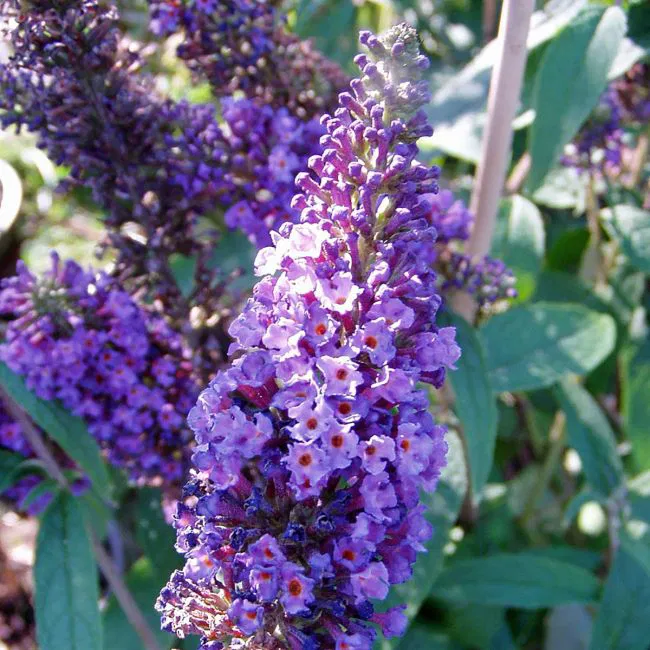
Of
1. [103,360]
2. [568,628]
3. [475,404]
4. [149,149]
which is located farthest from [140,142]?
[568,628]

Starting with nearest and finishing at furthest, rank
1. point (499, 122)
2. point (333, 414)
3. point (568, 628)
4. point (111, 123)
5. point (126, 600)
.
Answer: point (333, 414) < point (111, 123) < point (499, 122) < point (126, 600) < point (568, 628)

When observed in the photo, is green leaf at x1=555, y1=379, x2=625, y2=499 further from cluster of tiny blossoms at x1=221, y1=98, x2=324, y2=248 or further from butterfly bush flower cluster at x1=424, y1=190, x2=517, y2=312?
cluster of tiny blossoms at x1=221, y1=98, x2=324, y2=248

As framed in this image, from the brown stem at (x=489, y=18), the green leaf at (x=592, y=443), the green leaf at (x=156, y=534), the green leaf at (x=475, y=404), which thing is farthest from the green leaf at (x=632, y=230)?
the green leaf at (x=156, y=534)

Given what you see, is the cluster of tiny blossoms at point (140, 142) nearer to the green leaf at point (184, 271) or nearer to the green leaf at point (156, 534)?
the green leaf at point (184, 271)

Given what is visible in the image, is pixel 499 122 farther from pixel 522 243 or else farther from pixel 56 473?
pixel 56 473

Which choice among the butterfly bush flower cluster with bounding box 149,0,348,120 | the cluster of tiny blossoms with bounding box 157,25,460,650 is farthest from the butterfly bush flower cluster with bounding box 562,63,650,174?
the cluster of tiny blossoms with bounding box 157,25,460,650

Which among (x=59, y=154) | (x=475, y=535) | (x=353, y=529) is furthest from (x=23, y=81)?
(x=475, y=535)
